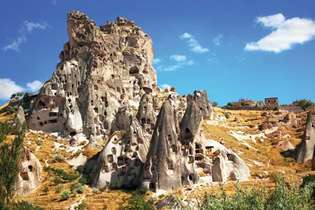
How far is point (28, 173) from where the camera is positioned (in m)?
91.3

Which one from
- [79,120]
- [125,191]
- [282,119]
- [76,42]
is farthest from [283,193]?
[282,119]

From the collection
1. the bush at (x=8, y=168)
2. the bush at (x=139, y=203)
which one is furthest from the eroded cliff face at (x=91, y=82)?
the bush at (x=8, y=168)

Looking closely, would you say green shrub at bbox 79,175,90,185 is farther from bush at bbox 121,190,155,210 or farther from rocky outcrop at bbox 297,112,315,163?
rocky outcrop at bbox 297,112,315,163

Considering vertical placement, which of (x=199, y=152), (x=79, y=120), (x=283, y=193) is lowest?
(x=283, y=193)

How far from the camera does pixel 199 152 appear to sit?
9256 centimetres

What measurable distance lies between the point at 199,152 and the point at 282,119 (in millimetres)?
54930

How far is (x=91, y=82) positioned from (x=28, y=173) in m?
25.9

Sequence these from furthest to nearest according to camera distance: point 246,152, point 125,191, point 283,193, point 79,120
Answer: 1. point 246,152
2. point 79,120
3. point 125,191
4. point 283,193

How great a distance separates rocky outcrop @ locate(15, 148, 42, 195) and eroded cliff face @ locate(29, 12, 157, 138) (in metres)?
15.7

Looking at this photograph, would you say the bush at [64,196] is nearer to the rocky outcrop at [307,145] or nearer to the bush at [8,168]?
the bush at [8,168]

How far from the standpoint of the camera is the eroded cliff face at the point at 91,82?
109188 mm

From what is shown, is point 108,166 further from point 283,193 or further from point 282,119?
point 282,119

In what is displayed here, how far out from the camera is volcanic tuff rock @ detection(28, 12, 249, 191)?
3516 inches

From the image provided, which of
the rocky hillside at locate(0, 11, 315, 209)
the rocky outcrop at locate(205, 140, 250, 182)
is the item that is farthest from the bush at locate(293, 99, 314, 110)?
the rocky outcrop at locate(205, 140, 250, 182)
